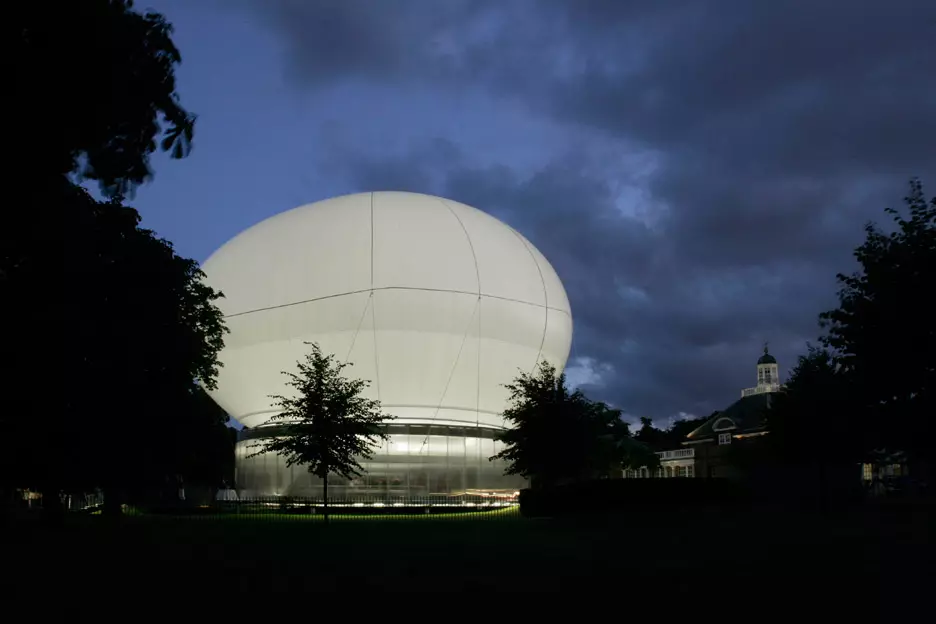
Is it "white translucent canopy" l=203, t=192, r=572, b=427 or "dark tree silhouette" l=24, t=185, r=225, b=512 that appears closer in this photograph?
"dark tree silhouette" l=24, t=185, r=225, b=512

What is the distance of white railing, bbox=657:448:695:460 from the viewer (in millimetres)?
77556

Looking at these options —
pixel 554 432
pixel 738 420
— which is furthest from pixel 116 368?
pixel 738 420

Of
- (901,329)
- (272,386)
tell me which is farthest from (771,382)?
(901,329)

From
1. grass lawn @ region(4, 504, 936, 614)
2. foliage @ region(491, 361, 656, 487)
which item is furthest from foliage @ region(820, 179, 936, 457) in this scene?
foliage @ region(491, 361, 656, 487)

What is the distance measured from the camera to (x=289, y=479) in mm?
39094

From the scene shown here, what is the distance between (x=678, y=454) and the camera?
78.9 m

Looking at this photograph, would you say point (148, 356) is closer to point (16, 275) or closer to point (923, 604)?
point (16, 275)

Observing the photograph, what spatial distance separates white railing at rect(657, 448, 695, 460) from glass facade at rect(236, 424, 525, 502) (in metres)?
40.7

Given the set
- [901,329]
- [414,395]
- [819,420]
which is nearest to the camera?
[901,329]

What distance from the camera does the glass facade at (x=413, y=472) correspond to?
37.5 metres

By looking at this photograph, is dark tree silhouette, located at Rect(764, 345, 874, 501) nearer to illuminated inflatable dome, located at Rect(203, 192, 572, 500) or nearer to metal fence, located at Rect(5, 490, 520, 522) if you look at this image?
metal fence, located at Rect(5, 490, 520, 522)

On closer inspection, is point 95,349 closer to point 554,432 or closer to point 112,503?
point 112,503

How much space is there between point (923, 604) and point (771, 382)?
A: 85.3 metres

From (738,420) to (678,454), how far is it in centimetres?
854
